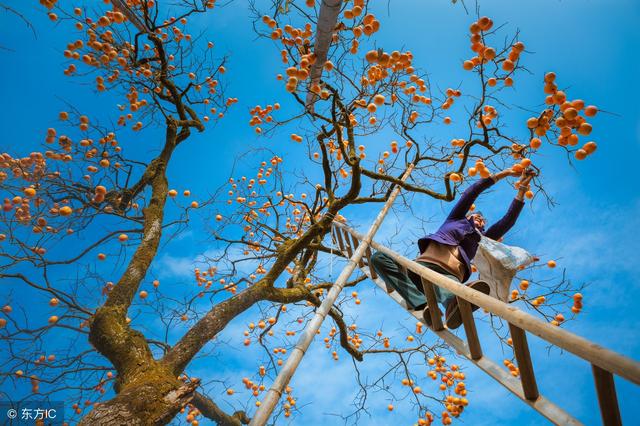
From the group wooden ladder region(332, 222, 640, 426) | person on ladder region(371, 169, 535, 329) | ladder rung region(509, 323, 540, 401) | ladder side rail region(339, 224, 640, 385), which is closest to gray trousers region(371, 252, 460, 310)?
person on ladder region(371, 169, 535, 329)

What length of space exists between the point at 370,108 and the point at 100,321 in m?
2.78

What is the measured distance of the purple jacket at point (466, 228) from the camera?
305 centimetres

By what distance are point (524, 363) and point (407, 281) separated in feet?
4.63

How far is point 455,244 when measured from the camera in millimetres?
3023

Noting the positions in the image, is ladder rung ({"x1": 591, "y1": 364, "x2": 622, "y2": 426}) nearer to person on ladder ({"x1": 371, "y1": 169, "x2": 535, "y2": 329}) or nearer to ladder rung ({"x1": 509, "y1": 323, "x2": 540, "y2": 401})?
ladder rung ({"x1": 509, "y1": 323, "x2": 540, "y2": 401})

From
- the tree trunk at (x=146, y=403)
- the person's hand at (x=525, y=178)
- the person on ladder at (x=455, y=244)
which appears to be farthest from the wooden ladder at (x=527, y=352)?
the tree trunk at (x=146, y=403)

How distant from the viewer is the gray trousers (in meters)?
2.67

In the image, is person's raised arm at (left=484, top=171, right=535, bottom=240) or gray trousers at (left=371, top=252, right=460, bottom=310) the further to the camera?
person's raised arm at (left=484, top=171, right=535, bottom=240)

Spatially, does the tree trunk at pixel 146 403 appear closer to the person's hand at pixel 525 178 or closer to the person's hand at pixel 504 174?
the person's hand at pixel 504 174

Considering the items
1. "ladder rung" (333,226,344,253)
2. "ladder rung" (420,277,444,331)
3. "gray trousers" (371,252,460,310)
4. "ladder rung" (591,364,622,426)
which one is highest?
"ladder rung" (333,226,344,253)

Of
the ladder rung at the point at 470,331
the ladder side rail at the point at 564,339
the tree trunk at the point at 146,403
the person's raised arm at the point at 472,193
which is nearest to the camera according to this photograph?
the ladder side rail at the point at 564,339

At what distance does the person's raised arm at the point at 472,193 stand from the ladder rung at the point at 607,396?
6.90 ft

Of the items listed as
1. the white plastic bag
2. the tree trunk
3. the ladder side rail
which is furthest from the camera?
the white plastic bag

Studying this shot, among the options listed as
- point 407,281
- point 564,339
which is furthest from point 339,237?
point 564,339
